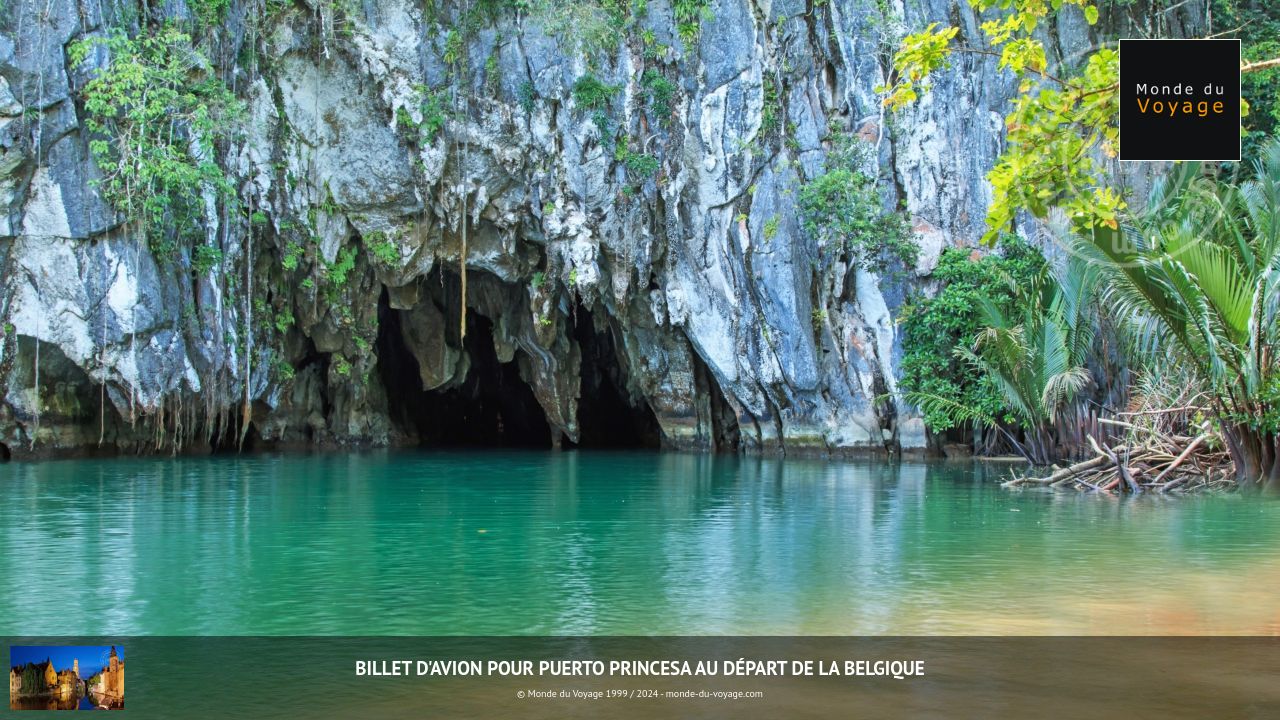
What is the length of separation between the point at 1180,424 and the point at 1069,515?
413 centimetres

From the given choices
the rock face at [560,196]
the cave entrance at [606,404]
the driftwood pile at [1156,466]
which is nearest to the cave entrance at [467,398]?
the cave entrance at [606,404]

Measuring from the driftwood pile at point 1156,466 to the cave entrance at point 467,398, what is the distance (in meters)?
16.2

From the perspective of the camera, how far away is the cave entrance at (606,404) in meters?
29.1

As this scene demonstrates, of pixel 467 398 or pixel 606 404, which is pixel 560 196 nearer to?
pixel 606 404

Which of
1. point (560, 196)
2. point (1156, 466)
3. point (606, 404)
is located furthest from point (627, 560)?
point (606, 404)

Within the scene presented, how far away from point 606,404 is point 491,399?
3.65 meters

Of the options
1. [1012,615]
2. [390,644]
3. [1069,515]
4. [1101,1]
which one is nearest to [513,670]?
[390,644]

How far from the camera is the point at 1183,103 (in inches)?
221

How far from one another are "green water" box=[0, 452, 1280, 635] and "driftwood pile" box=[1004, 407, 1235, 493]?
733mm

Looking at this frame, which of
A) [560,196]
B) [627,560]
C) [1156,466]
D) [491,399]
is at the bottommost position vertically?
[627,560]

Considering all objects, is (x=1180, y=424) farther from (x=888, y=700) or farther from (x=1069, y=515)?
(x=888, y=700)

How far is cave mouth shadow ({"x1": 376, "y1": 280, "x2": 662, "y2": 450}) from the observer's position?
1121 inches

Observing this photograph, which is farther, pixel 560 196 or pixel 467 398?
pixel 467 398

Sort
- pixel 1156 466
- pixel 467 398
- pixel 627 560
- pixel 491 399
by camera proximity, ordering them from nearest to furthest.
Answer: pixel 627 560 < pixel 1156 466 < pixel 467 398 < pixel 491 399
